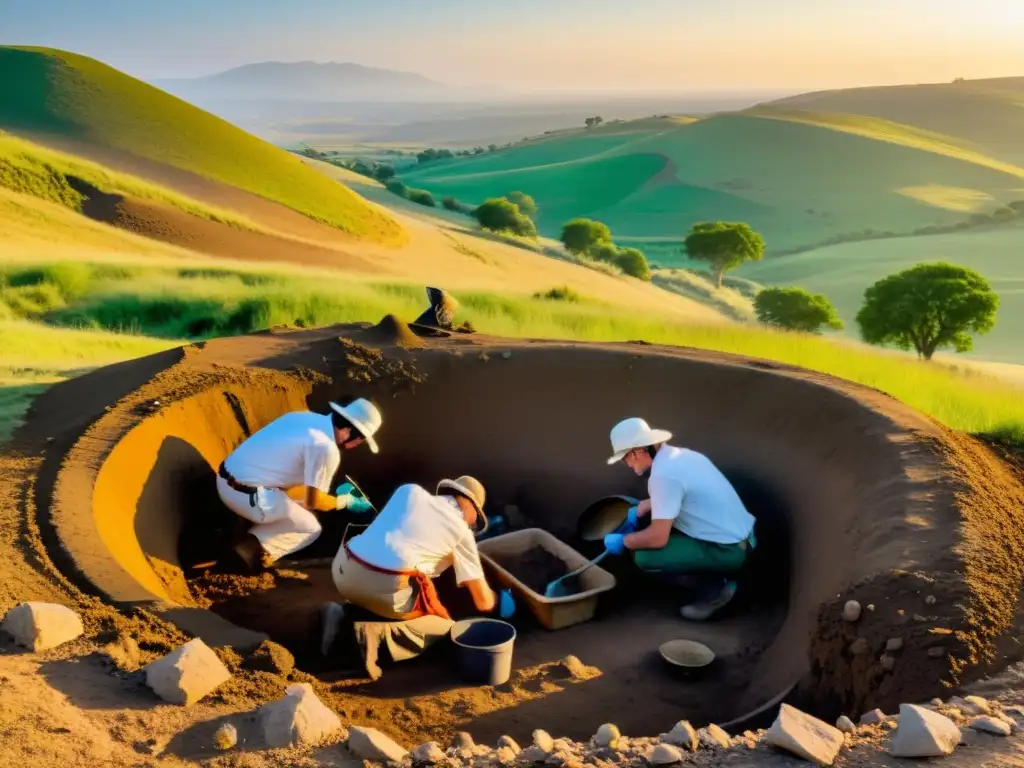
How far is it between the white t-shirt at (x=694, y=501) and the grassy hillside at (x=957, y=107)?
9493cm

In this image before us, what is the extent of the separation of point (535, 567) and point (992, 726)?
343 centimetres

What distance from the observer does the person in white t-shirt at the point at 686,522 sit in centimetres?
564

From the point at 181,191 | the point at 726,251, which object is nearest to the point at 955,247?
the point at 726,251

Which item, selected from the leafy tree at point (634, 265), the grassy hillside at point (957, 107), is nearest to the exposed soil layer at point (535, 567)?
the leafy tree at point (634, 265)

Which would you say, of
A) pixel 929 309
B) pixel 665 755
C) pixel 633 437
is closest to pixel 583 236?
pixel 929 309

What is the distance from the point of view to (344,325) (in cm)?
874

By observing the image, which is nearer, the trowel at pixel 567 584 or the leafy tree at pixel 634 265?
the trowel at pixel 567 584

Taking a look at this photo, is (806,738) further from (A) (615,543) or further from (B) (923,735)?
(A) (615,543)

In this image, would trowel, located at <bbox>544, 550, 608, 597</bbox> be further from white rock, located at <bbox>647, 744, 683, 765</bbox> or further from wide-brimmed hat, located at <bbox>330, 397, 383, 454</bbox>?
white rock, located at <bbox>647, 744, 683, 765</bbox>

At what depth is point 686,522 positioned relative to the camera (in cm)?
577

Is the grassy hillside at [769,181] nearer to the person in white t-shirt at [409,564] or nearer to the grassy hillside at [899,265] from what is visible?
the grassy hillside at [899,265]

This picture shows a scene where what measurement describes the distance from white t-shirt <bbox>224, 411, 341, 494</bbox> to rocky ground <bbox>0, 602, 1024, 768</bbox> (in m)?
2.12

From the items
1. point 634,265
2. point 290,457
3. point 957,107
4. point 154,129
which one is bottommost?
point 634,265

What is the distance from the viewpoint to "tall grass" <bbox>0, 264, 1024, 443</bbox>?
925 centimetres
